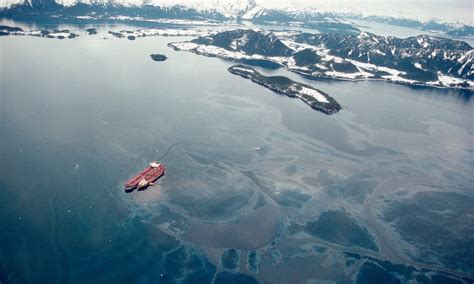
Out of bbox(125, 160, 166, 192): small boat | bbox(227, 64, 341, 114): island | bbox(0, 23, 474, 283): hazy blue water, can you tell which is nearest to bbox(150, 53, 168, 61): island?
bbox(227, 64, 341, 114): island

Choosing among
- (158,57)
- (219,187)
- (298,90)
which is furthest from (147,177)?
(158,57)

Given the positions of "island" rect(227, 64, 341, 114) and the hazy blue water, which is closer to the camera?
the hazy blue water

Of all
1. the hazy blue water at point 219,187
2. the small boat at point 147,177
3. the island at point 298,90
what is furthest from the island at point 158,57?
the small boat at point 147,177

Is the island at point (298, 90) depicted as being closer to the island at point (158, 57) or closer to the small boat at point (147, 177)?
the island at point (158, 57)

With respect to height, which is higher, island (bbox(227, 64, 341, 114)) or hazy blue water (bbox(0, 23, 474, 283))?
island (bbox(227, 64, 341, 114))

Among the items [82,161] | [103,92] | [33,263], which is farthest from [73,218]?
[103,92]

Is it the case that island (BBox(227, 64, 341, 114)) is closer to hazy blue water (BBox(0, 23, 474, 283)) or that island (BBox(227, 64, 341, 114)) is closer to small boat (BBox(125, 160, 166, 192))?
hazy blue water (BBox(0, 23, 474, 283))
